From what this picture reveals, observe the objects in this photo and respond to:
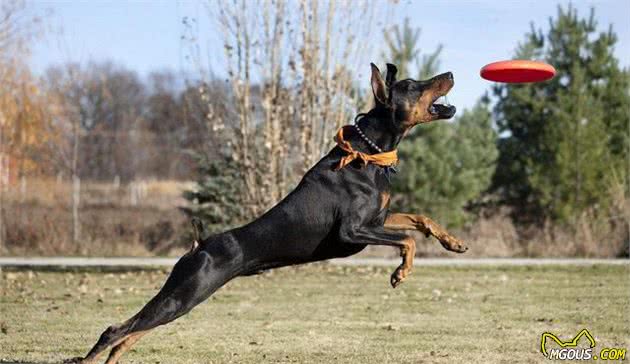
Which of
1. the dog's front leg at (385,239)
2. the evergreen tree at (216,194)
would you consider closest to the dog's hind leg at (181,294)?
the dog's front leg at (385,239)

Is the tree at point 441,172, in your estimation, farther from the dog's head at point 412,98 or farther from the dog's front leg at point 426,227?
the dog's front leg at point 426,227

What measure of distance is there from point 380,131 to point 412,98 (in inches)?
14.7

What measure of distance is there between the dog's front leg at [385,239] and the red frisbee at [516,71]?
7.00 feet

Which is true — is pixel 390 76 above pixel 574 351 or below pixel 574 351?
above

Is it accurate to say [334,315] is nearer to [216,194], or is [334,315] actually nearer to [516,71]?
[516,71]

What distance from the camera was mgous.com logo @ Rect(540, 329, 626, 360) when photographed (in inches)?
337

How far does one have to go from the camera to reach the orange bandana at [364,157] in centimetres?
710

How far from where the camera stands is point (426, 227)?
7371 mm

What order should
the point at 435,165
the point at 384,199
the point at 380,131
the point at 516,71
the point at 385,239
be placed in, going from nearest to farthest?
the point at 385,239 → the point at 384,199 → the point at 380,131 → the point at 516,71 → the point at 435,165

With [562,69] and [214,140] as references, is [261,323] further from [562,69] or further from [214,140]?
[562,69]

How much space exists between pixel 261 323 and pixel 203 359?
2560 mm

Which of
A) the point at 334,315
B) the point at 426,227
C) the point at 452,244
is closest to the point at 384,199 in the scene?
the point at 426,227

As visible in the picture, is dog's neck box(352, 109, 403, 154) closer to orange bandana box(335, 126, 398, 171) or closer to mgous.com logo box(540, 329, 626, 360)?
orange bandana box(335, 126, 398, 171)

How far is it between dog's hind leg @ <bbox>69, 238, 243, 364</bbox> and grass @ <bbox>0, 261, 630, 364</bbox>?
63.3 inches
